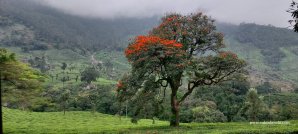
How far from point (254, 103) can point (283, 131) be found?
230 ft

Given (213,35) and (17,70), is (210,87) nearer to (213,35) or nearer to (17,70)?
(213,35)

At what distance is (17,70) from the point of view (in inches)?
1431

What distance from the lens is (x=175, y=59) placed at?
37.8m

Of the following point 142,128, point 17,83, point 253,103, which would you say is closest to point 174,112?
point 142,128

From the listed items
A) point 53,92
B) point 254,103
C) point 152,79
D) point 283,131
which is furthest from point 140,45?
point 53,92

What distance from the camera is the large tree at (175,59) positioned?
37.2 m

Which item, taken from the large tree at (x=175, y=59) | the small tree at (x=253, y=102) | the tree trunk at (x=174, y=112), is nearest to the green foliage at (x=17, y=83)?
the large tree at (x=175, y=59)

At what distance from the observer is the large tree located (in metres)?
37.2

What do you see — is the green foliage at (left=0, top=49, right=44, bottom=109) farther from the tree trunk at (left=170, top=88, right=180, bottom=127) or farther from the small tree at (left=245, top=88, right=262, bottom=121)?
the small tree at (left=245, top=88, right=262, bottom=121)

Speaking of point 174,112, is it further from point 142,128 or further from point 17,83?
point 17,83

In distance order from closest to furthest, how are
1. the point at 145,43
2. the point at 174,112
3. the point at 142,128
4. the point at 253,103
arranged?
the point at 145,43, the point at 142,128, the point at 174,112, the point at 253,103

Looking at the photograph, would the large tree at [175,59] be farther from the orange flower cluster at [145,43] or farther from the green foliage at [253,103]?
the green foliage at [253,103]

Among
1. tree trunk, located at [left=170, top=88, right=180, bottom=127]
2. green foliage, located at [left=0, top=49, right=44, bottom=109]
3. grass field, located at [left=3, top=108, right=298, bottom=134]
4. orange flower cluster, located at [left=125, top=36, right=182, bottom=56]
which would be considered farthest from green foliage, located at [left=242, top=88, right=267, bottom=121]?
green foliage, located at [left=0, top=49, right=44, bottom=109]

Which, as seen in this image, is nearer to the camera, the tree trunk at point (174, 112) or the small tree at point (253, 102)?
the tree trunk at point (174, 112)
